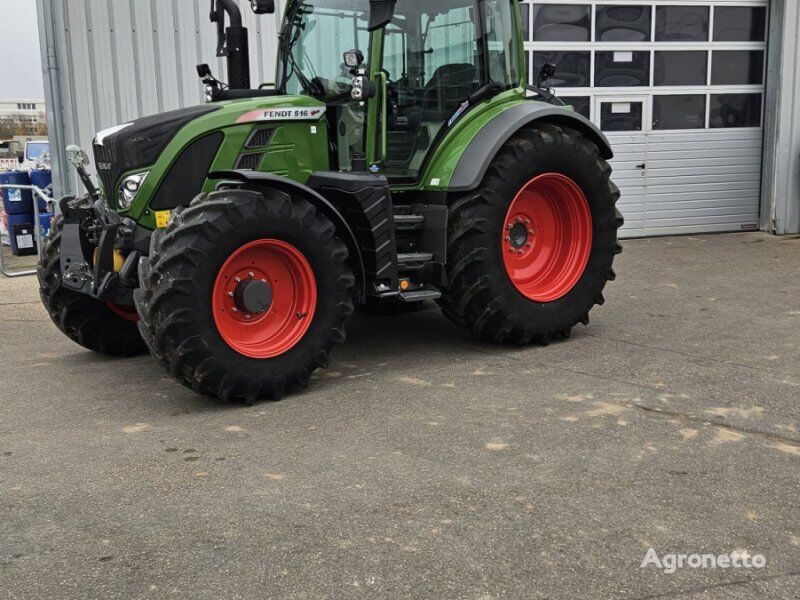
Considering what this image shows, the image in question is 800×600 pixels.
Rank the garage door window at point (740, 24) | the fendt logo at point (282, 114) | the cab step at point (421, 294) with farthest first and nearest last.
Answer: the garage door window at point (740, 24)
the cab step at point (421, 294)
the fendt logo at point (282, 114)

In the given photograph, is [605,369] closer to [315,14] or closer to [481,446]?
[481,446]

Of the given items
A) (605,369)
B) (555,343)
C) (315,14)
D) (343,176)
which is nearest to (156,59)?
(315,14)

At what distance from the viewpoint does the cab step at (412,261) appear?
542cm

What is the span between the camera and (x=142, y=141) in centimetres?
502

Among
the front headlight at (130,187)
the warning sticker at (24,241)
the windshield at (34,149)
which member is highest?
the windshield at (34,149)

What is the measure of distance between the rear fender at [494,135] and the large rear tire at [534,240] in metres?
0.10

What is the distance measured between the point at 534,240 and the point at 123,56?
19.1 ft

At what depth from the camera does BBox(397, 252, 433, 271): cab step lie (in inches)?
213

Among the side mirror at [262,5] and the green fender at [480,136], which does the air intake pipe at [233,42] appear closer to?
the side mirror at [262,5]

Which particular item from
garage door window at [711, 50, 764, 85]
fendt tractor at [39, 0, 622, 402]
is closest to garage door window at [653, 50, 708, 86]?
garage door window at [711, 50, 764, 85]

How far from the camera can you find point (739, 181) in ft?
38.0

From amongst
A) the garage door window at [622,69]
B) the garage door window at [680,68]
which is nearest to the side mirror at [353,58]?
the garage door window at [622,69]

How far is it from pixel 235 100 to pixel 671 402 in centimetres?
312

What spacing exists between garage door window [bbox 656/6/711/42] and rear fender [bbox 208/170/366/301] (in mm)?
7396
